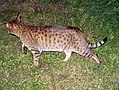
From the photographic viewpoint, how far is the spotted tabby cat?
625cm

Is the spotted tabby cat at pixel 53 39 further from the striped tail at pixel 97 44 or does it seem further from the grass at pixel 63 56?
the grass at pixel 63 56

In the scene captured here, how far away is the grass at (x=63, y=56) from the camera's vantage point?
6.02 m

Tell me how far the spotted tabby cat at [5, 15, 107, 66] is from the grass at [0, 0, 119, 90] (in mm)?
235

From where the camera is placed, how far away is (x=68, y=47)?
633 centimetres

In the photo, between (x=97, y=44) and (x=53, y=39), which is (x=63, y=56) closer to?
(x=53, y=39)

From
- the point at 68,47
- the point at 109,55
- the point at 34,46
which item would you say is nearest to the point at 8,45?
the point at 34,46

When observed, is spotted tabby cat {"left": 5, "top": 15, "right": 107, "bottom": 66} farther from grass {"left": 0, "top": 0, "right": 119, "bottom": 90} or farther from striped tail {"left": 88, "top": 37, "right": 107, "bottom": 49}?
grass {"left": 0, "top": 0, "right": 119, "bottom": 90}

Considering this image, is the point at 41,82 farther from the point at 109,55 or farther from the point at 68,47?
the point at 109,55

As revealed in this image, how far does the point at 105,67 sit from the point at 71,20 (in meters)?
1.77

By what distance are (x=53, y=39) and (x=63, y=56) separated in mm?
544

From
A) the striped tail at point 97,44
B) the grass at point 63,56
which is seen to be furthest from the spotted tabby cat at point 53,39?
the grass at point 63,56

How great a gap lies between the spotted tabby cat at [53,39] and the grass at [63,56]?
0.23m

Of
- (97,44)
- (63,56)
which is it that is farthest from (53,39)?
(97,44)

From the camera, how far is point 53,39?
6301 millimetres
